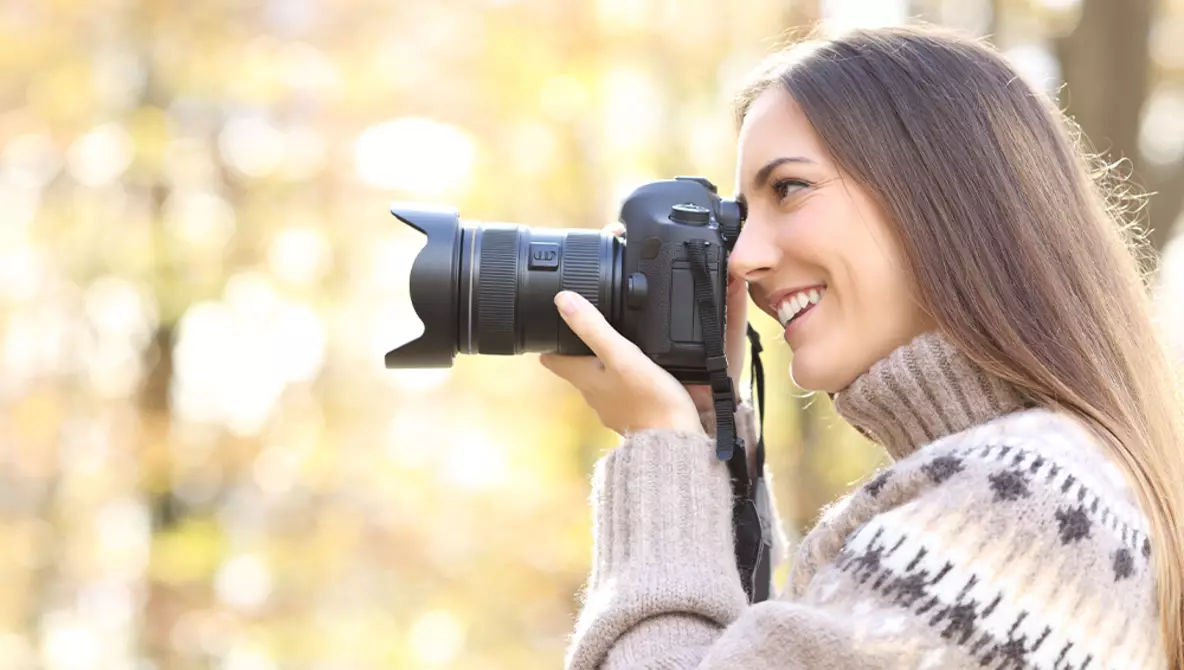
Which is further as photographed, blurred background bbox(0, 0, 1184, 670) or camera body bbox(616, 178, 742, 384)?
blurred background bbox(0, 0, 1184, 670)

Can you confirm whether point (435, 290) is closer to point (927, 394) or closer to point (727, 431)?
point (727, 431)

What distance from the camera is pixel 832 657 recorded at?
96 centimetres

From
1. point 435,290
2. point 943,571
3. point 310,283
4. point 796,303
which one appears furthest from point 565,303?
point 310,283

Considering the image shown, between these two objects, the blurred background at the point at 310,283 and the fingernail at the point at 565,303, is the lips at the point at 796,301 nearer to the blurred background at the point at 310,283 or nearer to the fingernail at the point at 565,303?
the fingernail at the point at 565,303

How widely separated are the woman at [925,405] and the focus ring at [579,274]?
4 cm

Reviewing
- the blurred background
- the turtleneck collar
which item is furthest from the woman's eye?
the blurred background

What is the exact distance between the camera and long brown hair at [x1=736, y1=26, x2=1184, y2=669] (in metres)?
1.10

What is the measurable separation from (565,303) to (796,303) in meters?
0.28

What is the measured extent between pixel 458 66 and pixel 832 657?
12.0ft

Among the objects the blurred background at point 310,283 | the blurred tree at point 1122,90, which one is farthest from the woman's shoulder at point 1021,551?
the blurred background at point 310,283

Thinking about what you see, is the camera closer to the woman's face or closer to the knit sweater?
the woman's face

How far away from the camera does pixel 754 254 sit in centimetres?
132

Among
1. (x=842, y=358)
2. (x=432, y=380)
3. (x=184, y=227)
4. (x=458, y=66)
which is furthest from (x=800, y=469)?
(x=842, y=358)

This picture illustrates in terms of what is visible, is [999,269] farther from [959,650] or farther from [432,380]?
[432,380]
